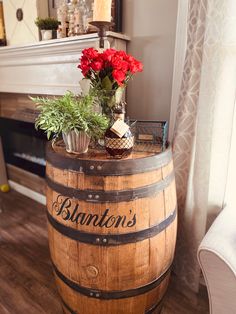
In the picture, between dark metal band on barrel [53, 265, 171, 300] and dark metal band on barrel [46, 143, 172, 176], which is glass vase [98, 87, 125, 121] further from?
dark metal band on barrel [53, 265, 171, 300]

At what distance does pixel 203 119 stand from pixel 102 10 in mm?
699

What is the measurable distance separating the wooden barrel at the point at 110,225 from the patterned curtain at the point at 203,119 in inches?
10.0

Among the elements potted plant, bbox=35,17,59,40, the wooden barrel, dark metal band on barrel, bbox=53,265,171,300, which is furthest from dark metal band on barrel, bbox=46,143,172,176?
potted plant, bbox=35,17,59,40

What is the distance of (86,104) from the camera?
3.25 feet

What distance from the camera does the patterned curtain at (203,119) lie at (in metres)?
1.04

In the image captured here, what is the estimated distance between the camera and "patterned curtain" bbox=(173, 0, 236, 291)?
1.04m

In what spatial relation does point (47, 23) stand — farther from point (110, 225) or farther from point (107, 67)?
point (110, 225)

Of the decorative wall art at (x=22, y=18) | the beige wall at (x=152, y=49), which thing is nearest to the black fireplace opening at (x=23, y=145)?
the decorative wall art at (x=22, y=18)

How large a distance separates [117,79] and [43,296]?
48.8 inches

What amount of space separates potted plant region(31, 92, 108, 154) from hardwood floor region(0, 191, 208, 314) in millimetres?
927

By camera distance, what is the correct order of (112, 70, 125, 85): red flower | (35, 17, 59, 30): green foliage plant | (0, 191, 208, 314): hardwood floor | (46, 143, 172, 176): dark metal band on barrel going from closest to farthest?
(46, 143, 172, 176): dark metal band on barrel, (112, 70, 125, 85): red flower, (0, 191, 208, 314): hardwood floor, (35, 17, 59, 30): green foliage plant

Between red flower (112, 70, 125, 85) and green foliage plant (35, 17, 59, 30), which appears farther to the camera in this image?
green foliage plant (35, 17, 59, 30)

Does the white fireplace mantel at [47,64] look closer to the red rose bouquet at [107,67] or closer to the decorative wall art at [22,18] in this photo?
the decorative wall art at [22,18]

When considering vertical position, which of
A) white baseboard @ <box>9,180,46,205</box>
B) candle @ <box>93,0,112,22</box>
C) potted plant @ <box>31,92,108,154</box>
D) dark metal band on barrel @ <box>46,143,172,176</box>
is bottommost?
white baseboard @ <box>9,180,46,205</box>
